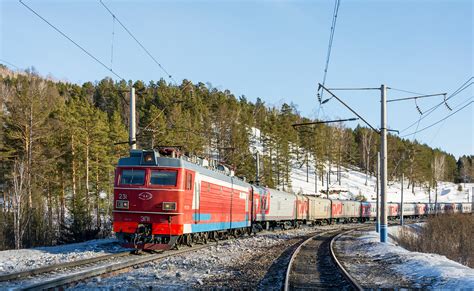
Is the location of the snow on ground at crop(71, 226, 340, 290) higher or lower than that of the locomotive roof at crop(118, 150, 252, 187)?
lower

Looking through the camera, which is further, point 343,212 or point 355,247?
point 343,212

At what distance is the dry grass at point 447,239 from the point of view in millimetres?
26803

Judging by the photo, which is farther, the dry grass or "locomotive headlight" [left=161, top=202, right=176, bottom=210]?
the dry grass

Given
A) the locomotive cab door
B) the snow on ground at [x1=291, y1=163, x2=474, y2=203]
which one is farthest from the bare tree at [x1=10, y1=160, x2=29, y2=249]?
the snow on ground at [x1=291, y1=163, x2=474, y2=203]

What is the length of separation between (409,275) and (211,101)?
87759mm

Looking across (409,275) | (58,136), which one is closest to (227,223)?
(409,275)

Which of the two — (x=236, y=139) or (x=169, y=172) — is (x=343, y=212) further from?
(x=169, y=172)

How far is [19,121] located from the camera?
37.1 metres

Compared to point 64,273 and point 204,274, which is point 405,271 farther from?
point 64,273

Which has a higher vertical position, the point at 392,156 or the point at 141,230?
the point at 392,156

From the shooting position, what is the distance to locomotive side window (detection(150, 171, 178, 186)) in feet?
56.7

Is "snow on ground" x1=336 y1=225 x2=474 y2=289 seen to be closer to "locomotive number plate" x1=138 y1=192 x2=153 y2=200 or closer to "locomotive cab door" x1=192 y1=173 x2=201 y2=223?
"locomotive cab door" x1=192 y1=173 x2=201 y2=223

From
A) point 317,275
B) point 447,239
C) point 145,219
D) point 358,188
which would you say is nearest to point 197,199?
point 145,219

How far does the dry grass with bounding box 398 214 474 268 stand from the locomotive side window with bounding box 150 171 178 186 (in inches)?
598
